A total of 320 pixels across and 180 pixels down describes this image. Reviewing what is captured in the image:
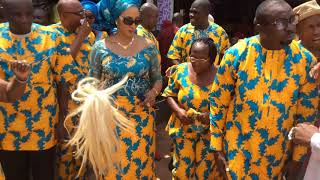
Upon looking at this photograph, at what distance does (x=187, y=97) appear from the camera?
3.84m

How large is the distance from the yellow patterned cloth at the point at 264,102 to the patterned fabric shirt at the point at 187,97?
0.80 meters

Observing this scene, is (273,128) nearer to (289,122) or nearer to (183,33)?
(289,122)

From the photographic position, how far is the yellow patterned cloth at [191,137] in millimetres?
3805

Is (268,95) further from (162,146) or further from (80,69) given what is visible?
(162,146)

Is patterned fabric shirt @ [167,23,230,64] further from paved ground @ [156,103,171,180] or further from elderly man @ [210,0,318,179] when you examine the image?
elderly man @ [210,0,318,179]

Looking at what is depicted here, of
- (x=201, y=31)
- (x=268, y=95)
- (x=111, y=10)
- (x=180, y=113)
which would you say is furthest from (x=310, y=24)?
(x=201, y=31)

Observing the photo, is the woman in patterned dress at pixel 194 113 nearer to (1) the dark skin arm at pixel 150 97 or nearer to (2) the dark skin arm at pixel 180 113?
(2) the dark skin arm at pixel 180 113

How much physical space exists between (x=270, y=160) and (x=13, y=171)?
6.82ft

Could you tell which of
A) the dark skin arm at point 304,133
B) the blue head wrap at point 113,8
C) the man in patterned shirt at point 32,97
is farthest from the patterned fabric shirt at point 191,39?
the dark skin arm at point 304,133

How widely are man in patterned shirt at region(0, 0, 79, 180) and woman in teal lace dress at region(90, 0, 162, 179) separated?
0.35 m

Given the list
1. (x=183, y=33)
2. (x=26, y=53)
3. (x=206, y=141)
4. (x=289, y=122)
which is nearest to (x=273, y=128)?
(x=289, y=122)

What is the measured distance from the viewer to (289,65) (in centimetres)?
280

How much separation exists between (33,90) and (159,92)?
1.06 metres

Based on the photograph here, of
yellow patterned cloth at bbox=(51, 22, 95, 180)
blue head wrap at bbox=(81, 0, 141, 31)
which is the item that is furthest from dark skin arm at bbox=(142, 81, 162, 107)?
yellow patterned cloth at bbox=(51, 22, 95, 180)
